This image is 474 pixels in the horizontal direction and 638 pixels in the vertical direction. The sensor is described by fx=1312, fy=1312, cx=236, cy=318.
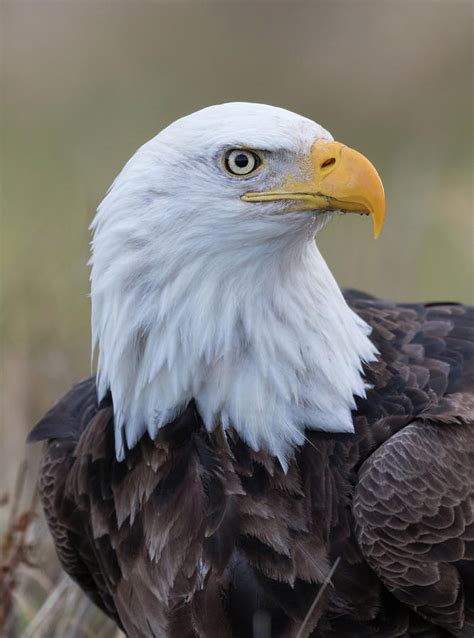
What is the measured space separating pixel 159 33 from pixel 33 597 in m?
6.62

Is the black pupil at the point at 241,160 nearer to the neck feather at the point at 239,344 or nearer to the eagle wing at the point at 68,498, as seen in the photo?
the neck feather at the point at 239,344

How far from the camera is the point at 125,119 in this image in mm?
10781

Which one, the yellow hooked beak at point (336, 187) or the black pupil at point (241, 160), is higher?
the black pupil at point (241, 160)

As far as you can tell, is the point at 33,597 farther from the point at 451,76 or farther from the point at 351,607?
the point at 451,76

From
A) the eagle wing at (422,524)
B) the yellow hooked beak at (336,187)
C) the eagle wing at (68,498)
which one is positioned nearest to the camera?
the yellow hooked beak at (336,187)

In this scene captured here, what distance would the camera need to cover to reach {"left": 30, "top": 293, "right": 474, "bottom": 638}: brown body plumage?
15.4ft

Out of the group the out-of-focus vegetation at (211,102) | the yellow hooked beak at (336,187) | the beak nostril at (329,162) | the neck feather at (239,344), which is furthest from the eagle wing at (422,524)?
the out-of-focus vegetation at (211,102)

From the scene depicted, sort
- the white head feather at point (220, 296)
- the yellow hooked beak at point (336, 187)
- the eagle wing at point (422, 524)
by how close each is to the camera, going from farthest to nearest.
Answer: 1. the eagle wing at point (422, 524)
2. the white head feather at point (220, 296)
3. the yellow hooked beak at point (336, 187)

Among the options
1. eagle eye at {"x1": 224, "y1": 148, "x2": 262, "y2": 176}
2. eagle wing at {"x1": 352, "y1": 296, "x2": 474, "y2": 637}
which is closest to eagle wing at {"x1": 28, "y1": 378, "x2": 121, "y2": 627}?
eagle wing at {"x1": 352, "y1": 296, "x2": 474, "y2": 637}

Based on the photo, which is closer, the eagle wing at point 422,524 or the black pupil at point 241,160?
the black pupil at point 241,160

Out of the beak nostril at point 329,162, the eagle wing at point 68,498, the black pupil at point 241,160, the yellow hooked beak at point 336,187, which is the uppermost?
the black pupil at point 241,160

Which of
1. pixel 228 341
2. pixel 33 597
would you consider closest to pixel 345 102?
pixel 33 597

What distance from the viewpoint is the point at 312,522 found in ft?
15.8

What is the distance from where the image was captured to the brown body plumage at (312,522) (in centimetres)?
471
